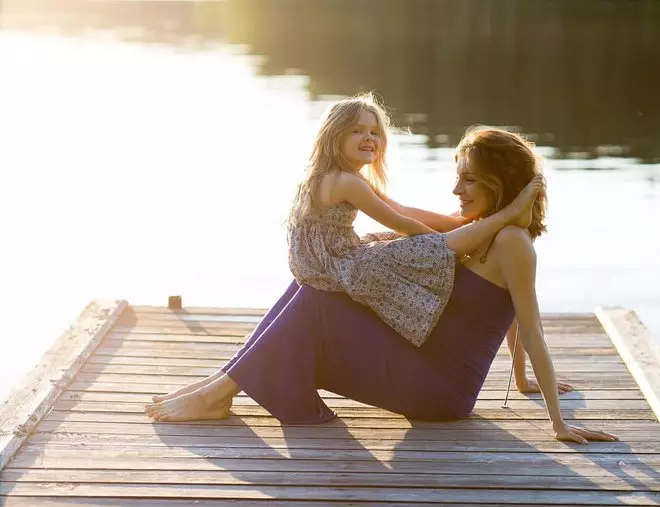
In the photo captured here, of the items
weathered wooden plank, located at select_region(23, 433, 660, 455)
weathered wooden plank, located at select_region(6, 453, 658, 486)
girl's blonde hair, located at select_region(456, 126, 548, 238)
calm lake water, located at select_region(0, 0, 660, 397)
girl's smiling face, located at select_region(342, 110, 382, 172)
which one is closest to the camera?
weathered wooden plank, located at select_region(6, 453, 658, 486)

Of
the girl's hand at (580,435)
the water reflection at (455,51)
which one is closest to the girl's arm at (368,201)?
the girl's hand at (580,435)

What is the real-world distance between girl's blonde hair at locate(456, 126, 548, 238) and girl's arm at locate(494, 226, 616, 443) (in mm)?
162

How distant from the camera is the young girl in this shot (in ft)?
14.4

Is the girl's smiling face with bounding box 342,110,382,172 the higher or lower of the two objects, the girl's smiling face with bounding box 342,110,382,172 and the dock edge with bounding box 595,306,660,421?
the higher

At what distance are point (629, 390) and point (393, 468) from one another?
142 cm

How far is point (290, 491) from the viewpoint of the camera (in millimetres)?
3816

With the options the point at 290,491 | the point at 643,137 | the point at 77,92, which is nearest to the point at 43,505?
the point at 290,491

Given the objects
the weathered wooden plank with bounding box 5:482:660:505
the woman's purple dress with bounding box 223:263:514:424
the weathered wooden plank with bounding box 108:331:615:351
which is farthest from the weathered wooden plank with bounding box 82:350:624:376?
the weathered wooden plank with bounding box 5:482:660:505

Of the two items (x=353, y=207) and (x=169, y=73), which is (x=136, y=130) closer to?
(x=169, y=73)

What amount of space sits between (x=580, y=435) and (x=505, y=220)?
0.84 metres

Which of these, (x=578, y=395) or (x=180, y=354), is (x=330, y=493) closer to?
(x=578, y=395)

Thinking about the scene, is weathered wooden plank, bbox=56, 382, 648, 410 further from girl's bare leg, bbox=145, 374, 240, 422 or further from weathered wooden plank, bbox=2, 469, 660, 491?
weathered wooden plank, bbox=2, 469, 660, 491

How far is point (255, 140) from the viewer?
1587 centimetres

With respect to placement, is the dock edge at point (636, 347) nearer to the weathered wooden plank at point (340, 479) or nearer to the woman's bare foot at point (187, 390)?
the weathered wooden plank at point (340, 479)
